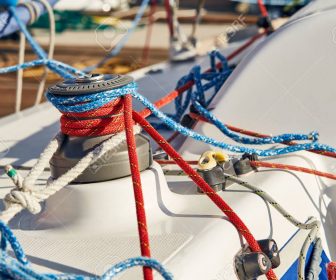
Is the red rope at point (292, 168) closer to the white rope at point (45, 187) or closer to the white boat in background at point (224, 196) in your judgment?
the white boat in background at point (224, 196)

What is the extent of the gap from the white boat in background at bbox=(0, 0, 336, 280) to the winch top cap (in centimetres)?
9

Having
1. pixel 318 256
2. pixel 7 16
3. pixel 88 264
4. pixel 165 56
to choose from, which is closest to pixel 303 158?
pixel 318 256

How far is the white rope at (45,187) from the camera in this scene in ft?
3.19

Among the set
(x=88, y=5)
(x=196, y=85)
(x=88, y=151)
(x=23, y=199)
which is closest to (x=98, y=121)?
(x=88, y=151)

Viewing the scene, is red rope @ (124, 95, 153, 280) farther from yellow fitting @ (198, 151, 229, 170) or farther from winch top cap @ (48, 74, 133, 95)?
yellow fitting @ (198, 151, 229, 170)

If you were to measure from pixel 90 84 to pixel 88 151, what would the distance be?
0.10 meters

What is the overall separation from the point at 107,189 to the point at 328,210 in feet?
1.49

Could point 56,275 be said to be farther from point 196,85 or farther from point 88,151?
point 196,85

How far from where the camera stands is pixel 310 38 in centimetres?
148

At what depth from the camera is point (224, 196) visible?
3.87 ft

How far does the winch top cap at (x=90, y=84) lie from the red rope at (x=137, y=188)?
0.03 m

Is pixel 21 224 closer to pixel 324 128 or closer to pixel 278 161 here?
pixel 278 161

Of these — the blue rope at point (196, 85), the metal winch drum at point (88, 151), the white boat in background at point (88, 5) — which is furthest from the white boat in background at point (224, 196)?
the white boat in background at point (88, 5)

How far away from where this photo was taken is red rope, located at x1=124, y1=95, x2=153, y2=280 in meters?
0.92
